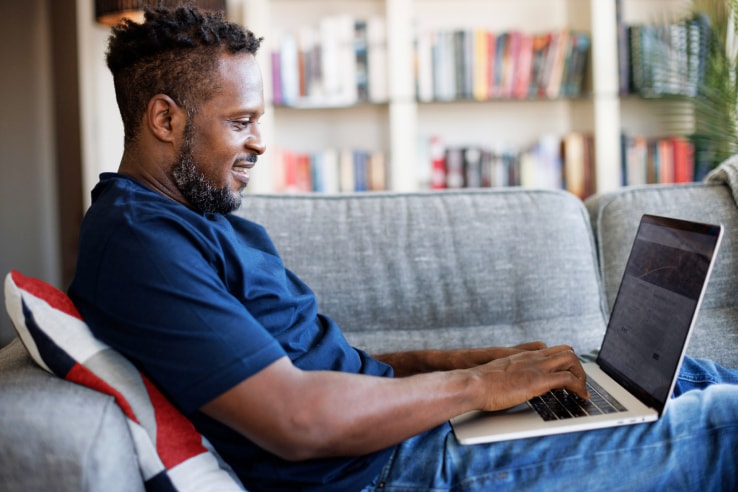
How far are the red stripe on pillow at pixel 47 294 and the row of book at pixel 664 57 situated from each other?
234 cm

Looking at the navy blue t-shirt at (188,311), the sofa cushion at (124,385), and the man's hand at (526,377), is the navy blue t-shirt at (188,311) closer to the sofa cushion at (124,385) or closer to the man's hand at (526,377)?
the sofa cushion at (124,385)

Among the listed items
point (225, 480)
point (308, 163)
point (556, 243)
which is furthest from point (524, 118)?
point (225, 480)

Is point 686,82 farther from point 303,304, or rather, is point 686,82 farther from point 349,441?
point 349,441

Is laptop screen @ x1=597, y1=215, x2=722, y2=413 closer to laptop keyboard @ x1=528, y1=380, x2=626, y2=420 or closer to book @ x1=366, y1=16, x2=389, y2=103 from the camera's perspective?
laptop keyboard @ x1=528, y1=380, x2=626, y2=420

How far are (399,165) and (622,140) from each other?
0.98 m

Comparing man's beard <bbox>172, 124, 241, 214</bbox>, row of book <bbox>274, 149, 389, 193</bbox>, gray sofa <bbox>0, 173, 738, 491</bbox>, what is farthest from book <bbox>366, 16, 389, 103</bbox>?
man's beard <bbox>172, 124, 241, 214</bbox>

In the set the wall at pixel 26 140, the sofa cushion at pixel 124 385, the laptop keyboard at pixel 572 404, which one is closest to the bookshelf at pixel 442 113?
the wall at pixel 26 140

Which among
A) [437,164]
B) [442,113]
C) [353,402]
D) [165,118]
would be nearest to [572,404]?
[353,402]

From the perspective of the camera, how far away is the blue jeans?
3.12 ft

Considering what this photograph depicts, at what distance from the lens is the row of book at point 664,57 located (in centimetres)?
260

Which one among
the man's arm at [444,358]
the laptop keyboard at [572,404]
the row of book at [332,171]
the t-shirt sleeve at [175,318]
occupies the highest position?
the row of book at [332,171]

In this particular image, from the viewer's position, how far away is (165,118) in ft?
3.50

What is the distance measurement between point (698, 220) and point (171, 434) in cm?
131

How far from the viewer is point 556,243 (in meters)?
1.60
